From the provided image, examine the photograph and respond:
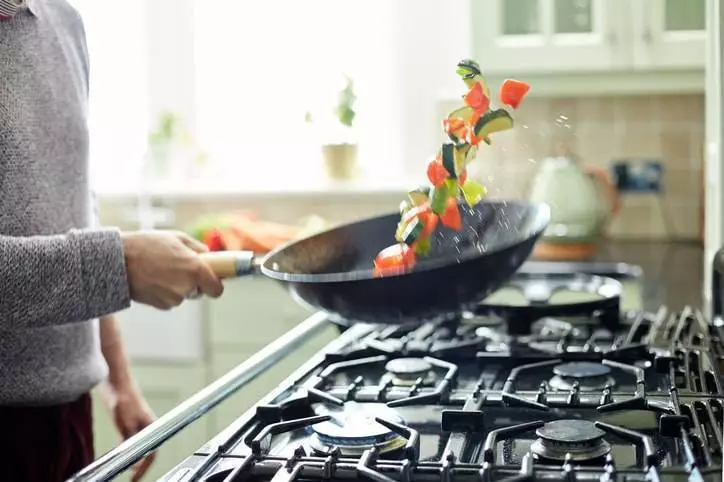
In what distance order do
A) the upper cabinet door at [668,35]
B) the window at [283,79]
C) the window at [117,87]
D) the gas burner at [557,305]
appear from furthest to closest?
1. the window at [117,87]
2. the window at [283,79]
3. the upper cabinet door at [668,35]
4. the gas burner at [557,305]

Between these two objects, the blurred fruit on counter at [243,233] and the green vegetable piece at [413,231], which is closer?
the green vegetable piece at [413,231]

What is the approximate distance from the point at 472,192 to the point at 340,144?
1.72 meters

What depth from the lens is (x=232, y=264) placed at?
1.12 metres

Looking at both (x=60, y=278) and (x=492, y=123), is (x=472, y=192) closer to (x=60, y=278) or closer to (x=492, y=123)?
(x=492, y=123)

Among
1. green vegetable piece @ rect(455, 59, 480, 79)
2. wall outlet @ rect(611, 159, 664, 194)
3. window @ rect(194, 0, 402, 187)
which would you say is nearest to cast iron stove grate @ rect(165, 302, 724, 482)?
green vegetable piece @ rect(455, 59, 480, 79)

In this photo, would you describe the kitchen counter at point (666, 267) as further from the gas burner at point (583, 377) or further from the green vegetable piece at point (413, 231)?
the green vegetable piece at point (413, 231)

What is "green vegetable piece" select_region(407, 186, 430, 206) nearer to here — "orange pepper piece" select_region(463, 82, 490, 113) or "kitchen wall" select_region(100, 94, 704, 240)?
"orange pepper piece" select_region(463, 82, 490, 113)

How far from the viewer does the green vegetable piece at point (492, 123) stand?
1040 millimetres

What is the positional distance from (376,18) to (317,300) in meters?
2.02

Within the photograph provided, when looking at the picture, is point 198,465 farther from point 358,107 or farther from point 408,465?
point 358,107

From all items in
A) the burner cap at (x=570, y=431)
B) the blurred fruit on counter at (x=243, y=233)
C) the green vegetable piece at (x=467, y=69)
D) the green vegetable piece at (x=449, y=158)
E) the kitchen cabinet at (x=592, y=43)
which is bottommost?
the burner cap at (x=570, y=431)

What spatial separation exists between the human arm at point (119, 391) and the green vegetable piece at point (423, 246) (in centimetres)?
57

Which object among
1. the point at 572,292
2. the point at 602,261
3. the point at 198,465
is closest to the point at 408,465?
the point at 198,465

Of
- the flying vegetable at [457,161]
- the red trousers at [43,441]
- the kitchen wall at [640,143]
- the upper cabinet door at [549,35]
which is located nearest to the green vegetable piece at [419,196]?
the flying vegetable at [457,161]
